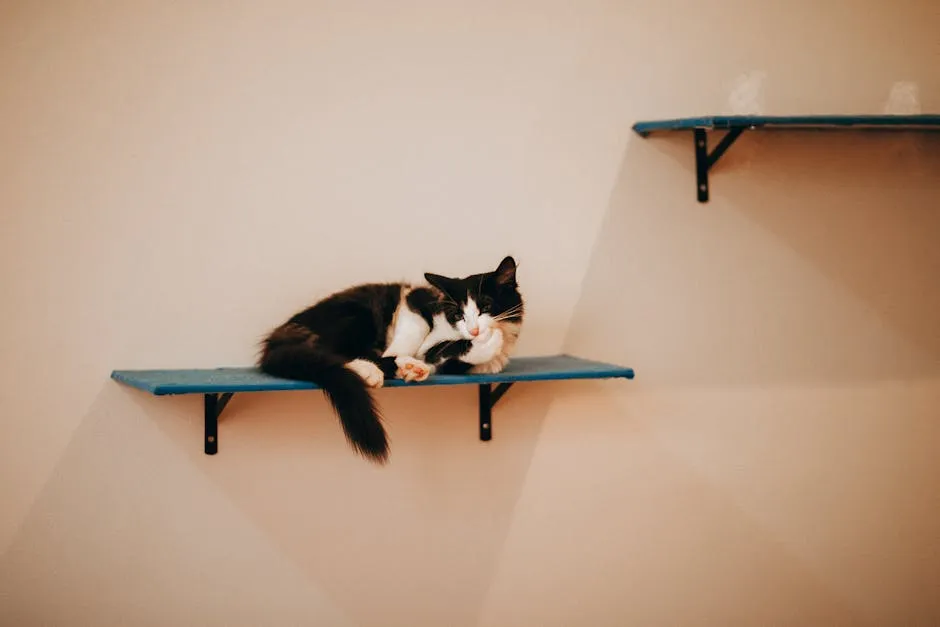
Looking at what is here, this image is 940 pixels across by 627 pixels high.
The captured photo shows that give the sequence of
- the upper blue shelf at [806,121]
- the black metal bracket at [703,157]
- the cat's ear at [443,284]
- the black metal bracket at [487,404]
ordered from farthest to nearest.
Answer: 1. the black metal bracket at [703,157]
2. the black metal bracket at [487,404]
3. the upper blue shelf at [806,121]
4. the cat's ear at [443,284]

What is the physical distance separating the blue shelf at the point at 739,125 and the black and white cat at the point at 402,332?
23.8 inches

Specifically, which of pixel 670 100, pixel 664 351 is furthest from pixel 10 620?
pixel 670 100

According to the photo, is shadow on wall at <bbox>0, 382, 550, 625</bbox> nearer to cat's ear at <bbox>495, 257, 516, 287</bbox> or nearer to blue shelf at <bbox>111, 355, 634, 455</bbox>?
blue shelf at <bbox>111, 355, 634, 455</bbox>

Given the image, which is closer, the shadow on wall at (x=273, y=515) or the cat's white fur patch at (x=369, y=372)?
the cat's white fur patch at (x=369, y=372)

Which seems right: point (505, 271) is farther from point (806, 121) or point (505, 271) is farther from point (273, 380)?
point (806, 121)

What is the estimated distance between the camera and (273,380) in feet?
5.14

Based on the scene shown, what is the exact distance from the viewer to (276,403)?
6.14ft

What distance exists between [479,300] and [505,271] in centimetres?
9

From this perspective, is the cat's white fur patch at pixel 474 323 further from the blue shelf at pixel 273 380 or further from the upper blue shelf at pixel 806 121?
the upper blue shelf at pixel 806 121

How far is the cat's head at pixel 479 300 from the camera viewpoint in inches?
64.2

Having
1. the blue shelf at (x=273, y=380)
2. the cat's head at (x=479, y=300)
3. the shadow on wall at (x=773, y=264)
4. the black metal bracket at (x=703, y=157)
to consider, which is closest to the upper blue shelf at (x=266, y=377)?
the blue shelf at (x=273, y=380)

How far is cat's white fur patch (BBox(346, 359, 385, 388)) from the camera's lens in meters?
1.52

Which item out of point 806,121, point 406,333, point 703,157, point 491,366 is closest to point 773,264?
point 703,157

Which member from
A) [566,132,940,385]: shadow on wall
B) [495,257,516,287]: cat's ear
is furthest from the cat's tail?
[566,132,940,385]: shadow on wall
